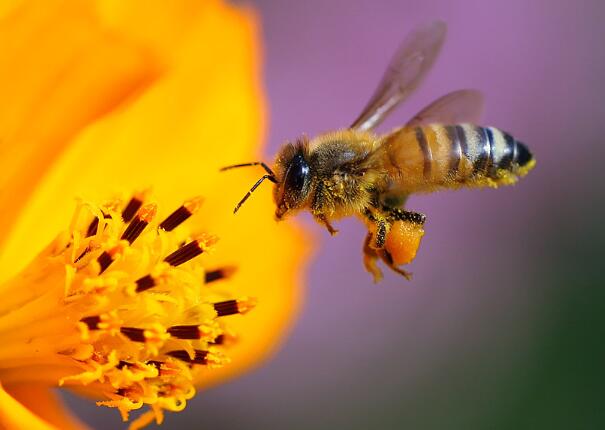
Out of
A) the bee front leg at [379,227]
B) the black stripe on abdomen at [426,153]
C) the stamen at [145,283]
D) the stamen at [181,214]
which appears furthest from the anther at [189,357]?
the black stripe on abdomen at [426,153]

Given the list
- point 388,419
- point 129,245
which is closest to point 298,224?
point 129,245

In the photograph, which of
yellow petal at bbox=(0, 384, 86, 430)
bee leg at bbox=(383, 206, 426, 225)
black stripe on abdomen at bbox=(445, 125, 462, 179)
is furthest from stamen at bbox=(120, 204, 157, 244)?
black stripe on abdomen at bbox=(445, 125, 462, 179)

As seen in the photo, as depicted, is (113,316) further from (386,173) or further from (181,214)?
(386,173)

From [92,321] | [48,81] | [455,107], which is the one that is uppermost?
[48,81]

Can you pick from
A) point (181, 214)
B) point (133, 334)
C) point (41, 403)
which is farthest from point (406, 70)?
point (41, 403)

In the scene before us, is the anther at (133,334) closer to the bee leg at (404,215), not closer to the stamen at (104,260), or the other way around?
the stamen at (104,260)
